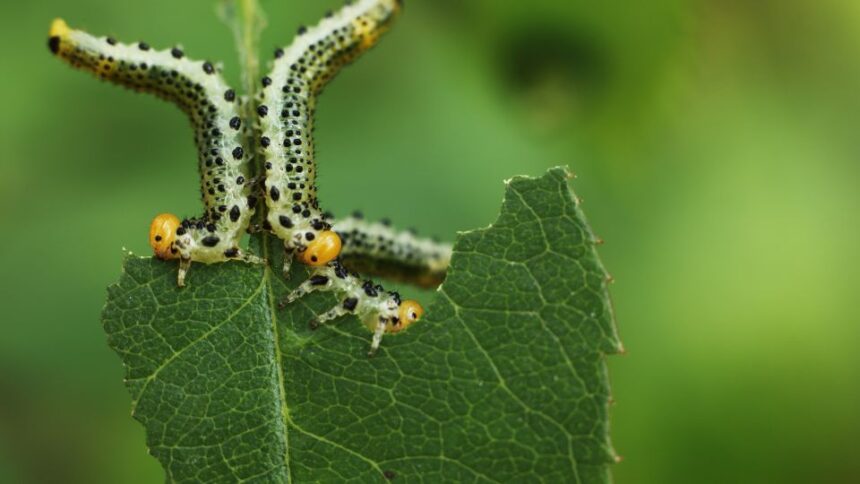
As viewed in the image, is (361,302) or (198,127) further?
(198,127)

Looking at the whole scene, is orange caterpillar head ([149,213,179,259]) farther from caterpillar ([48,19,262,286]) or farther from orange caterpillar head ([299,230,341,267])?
orange caterpillar head ([299,230,341,267])

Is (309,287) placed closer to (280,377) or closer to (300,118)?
(280,377)

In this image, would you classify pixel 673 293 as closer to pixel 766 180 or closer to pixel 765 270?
pixel 765 270

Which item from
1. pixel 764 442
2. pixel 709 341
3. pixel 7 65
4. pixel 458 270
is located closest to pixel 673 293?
pixel 709 341

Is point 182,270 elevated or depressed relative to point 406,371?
elevated

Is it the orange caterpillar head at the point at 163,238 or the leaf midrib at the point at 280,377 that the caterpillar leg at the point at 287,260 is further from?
the orange caterpillar head at the point at 163,238

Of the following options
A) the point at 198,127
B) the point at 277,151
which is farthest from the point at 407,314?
the point at 198,127
